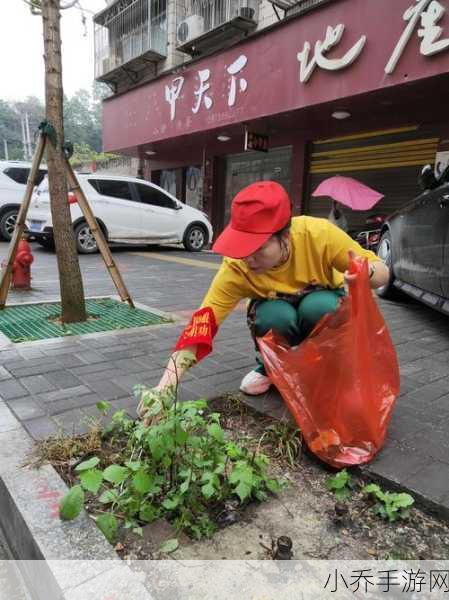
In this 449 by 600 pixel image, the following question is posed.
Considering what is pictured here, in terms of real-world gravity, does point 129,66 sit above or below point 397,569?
above

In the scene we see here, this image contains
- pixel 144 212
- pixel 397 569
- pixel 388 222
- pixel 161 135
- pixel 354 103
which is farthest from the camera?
pixel 161 135

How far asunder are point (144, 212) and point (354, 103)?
4.63 meters

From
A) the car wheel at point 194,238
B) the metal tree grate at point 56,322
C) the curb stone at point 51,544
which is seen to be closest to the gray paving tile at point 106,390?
the curb stone at point 51,544

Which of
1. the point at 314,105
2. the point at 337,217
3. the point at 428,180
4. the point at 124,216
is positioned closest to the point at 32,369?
the point at 428,180

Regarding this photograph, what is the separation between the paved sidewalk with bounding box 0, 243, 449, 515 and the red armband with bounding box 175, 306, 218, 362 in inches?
22.3

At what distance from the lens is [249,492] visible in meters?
1.47

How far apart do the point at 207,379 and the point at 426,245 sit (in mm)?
2238

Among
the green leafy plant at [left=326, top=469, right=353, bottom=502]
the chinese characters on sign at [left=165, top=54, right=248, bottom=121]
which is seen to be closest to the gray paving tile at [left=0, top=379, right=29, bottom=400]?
the green leafy plant at [left=326, top=469, right=353, bottom=502]

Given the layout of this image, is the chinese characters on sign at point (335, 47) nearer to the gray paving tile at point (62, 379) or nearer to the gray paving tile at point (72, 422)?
the gray paving tile at point (62, 379)

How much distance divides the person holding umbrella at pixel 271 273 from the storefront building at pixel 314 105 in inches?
201

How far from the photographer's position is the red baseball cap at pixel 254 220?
171 cm

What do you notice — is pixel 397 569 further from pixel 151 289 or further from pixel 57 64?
pixel 151 289

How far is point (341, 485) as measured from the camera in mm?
1640

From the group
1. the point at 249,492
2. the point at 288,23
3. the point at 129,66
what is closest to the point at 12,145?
the point at 129,66
